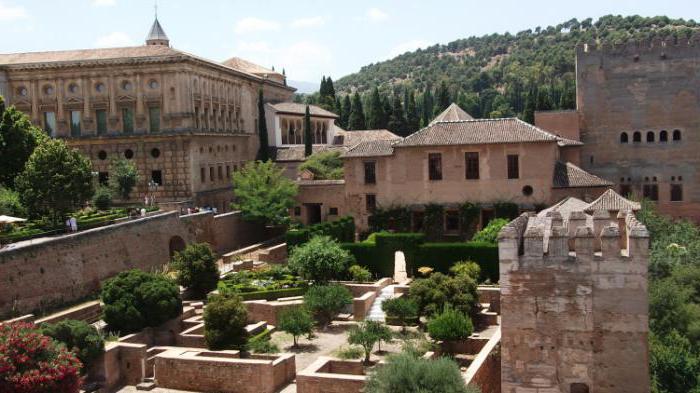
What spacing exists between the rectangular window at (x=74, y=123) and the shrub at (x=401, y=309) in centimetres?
2441

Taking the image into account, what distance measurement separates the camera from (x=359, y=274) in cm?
2870

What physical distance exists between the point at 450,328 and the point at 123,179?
22.0 m

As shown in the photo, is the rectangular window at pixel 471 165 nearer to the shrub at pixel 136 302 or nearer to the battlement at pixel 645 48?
the battlement at pixel 645 48

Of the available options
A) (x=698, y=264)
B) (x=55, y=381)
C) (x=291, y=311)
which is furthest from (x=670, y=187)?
(x=55, y=381)

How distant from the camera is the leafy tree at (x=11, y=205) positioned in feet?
91.5

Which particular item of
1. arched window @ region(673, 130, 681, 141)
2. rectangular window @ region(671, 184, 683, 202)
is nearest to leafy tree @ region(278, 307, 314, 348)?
rectangular window @ region(671, 184, 683, 202)

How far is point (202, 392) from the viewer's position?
19.7 metres

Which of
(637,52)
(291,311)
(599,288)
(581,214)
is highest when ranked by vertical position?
(637,52)

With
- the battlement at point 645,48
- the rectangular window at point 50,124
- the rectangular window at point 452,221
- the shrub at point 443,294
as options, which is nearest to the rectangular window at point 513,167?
the rectangular window at point 452,221

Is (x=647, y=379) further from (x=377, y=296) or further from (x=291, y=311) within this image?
(x=377, y=296)

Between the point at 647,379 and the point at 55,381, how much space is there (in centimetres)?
1177

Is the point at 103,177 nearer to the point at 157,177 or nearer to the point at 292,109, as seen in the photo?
the point at 157,177

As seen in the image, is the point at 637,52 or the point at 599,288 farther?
the point at 637,52

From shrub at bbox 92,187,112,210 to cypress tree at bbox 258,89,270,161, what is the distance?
14987 mm
